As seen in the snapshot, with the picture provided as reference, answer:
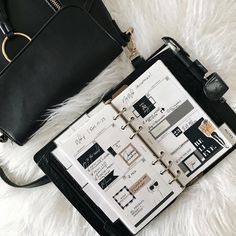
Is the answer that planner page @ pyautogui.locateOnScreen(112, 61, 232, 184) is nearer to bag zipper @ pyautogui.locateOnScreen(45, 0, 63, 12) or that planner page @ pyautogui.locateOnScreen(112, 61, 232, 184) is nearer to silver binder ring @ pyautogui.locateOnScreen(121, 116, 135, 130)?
silver binder ring @ pyautogui.locateOnScreen(121, 116, 135, 130)

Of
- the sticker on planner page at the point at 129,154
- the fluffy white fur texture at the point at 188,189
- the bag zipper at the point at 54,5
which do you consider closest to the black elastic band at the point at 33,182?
the fluffy white fur texture at the point at 188,189

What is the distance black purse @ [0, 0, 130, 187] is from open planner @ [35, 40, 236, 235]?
6 centimetres

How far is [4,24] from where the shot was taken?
0.78 m

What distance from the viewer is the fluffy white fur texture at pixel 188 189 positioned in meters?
0.79

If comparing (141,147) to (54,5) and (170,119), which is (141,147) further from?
(54,5)

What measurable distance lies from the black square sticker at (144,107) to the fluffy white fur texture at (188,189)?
2.3 inches

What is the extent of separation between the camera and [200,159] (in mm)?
783

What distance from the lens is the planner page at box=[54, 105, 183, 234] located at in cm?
76

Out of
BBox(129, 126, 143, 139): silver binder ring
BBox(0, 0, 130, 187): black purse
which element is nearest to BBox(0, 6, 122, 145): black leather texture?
BBox(0, 0, 130, 187): black purse

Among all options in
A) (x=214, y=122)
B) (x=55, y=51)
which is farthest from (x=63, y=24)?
(x=214, y=122)

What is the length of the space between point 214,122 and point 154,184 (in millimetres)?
127

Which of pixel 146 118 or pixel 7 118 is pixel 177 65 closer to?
pixel 146 118

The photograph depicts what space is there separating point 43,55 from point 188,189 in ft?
0.96

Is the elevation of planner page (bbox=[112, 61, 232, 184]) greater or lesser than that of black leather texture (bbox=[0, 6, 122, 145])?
lesser
